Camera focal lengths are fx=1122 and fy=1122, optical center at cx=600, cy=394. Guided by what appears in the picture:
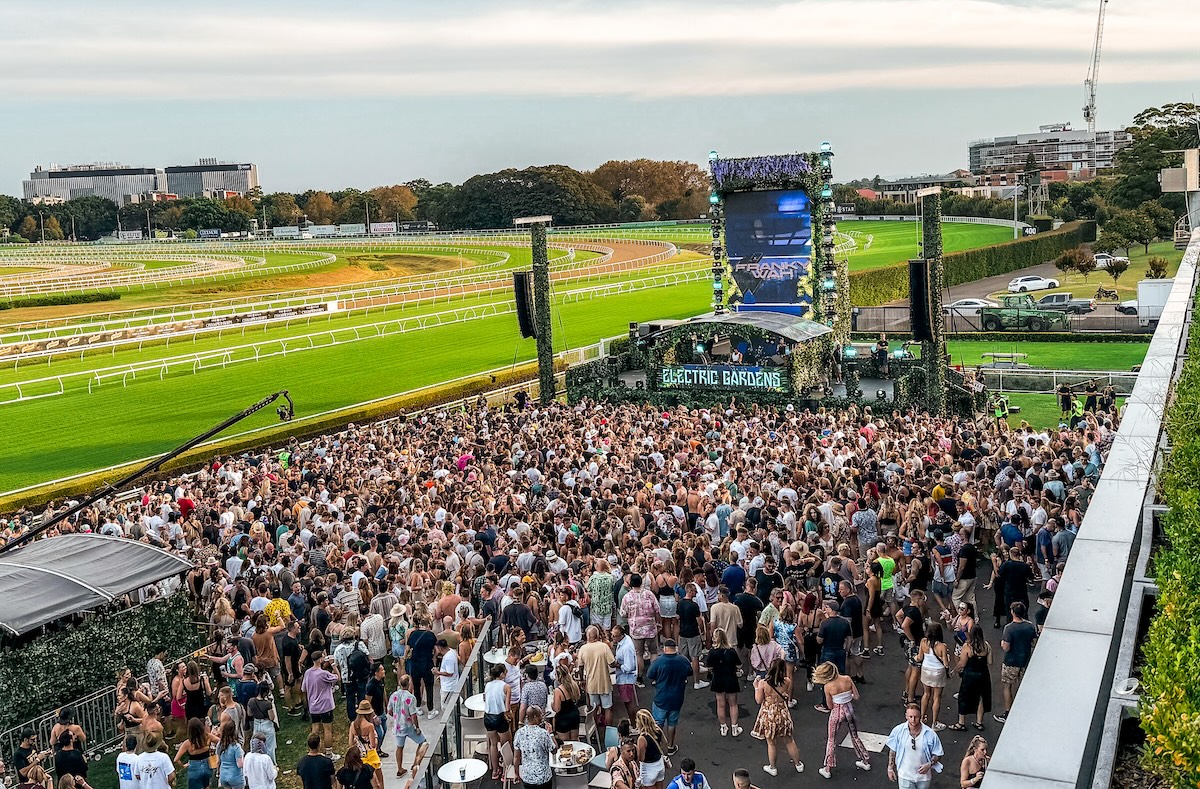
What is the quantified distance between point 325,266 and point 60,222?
65461 millimetres

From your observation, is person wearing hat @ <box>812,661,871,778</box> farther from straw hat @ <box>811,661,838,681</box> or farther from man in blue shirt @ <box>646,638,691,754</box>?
man in blue shirt @ <box>646,638,691,754</box>

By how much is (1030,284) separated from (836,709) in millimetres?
48157

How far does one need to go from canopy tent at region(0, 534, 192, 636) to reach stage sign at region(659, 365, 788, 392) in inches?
641

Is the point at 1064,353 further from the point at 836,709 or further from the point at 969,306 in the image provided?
the point at 836,709

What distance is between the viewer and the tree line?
110 metres

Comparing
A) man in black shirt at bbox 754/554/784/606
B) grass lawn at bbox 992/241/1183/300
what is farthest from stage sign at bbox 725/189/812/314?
grass lawn at bbox 992/241/1183/300

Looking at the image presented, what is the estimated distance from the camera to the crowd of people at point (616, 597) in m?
9.72

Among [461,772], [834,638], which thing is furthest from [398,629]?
[834,638]

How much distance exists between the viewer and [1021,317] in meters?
42.7

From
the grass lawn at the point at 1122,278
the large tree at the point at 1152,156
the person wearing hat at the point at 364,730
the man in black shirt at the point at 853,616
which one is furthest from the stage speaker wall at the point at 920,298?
the large tree at the point at 1152,156

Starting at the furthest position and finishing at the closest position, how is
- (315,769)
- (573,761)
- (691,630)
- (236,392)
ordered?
1. (236,392)
2. (691,630)
3. (573,761)
4. (315,769)

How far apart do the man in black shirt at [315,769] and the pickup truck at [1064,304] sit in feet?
133

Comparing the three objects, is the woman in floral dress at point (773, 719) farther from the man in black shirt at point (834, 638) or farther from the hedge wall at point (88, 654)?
the hedge wall at point (88, 654)

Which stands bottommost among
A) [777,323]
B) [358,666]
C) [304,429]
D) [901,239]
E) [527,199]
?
[304,429]
